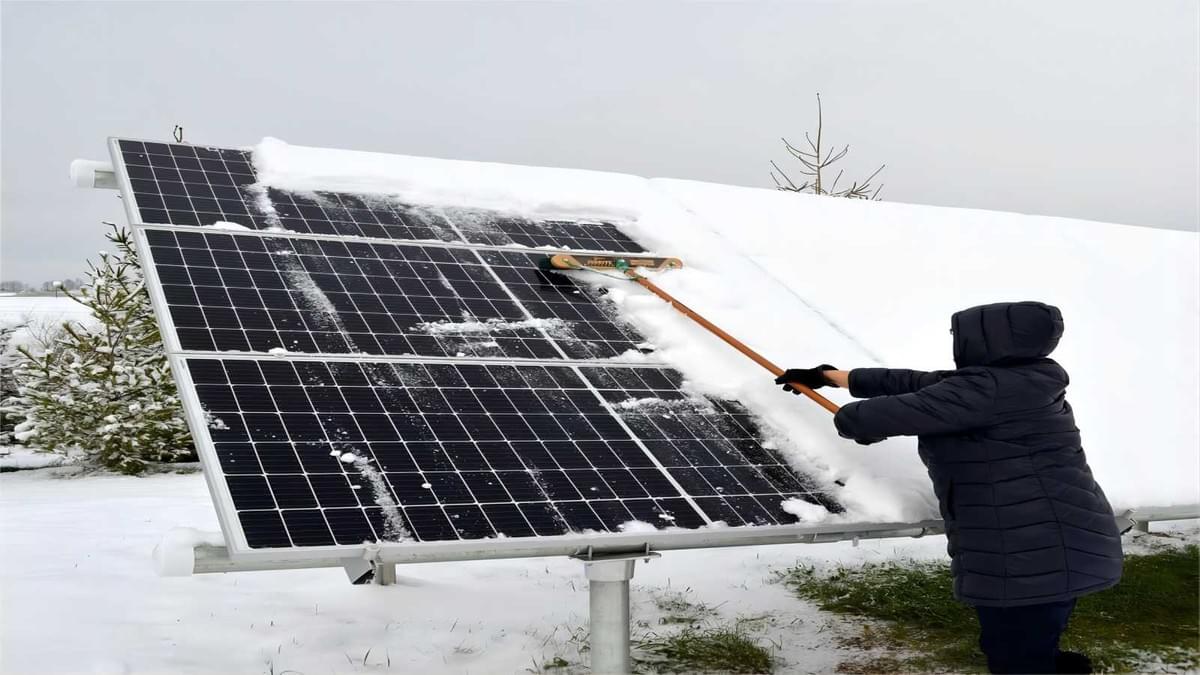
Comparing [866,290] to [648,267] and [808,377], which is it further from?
[808,377]

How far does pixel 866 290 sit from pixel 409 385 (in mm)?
3558

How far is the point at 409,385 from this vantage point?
15.8 ft

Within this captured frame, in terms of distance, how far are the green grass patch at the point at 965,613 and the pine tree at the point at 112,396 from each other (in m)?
8.36

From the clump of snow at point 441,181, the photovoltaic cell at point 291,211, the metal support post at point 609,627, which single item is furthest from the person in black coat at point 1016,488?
the clump of snow at point 441,181

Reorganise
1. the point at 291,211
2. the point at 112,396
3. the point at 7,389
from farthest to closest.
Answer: the point at 7,389 → the point at 112,396 → the point at 291,211

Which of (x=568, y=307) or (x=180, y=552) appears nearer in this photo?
(x=180, y=552)

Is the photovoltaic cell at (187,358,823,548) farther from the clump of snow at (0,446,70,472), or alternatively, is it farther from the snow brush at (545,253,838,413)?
the clump of snow at (0,446,70,472)

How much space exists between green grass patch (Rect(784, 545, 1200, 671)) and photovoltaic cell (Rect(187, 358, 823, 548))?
216 centimetres

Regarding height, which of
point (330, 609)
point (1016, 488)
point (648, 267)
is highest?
point (648, 267)

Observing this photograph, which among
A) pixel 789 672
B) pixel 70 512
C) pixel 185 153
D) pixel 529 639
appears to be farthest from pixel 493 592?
pixel 70 512

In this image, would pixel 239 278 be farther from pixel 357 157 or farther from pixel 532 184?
pixel 532 184

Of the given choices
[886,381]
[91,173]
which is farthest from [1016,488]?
[91,173]

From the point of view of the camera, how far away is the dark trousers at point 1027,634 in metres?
4.10

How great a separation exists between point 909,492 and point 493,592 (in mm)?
3814
